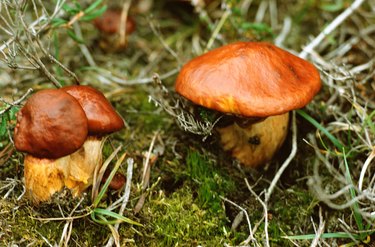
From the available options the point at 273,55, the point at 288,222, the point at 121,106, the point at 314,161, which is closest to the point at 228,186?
the point at 288,222

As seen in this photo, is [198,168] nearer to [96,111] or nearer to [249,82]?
[249,82]

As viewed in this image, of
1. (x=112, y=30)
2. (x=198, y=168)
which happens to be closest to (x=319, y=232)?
(x=198, y=168)

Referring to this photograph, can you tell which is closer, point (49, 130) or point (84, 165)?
point (49, 130)

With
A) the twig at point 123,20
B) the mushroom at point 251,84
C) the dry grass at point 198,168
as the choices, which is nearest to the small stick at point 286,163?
the dry grass at point 198,168

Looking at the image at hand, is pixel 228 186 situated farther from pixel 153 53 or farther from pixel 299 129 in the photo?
pixel 153 53

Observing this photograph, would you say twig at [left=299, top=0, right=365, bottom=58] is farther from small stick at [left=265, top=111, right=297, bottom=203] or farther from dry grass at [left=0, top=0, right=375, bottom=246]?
small stick at [left=265, top=111, right=297, bottom=203]

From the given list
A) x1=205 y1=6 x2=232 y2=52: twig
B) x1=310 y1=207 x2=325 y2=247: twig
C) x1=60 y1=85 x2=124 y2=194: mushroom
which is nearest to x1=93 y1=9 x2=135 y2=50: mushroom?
x1=205 y1=6 x2=232 y2=52: twig
